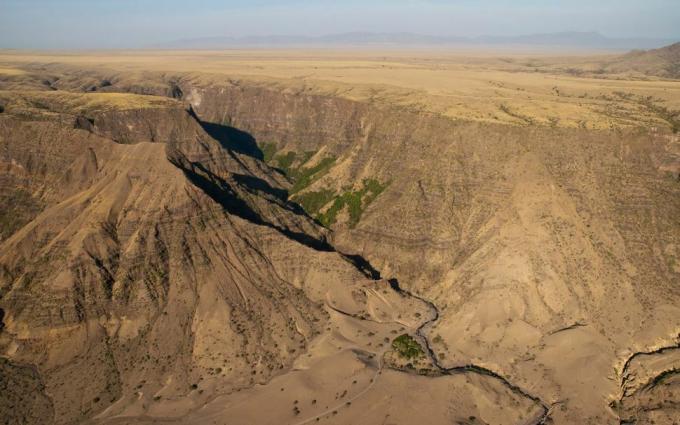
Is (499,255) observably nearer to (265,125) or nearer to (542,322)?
(542,322)

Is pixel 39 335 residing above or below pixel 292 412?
above

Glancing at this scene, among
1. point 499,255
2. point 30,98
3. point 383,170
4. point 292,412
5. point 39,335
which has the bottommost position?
point 292,412

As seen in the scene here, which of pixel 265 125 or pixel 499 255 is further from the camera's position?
pixel 265 125

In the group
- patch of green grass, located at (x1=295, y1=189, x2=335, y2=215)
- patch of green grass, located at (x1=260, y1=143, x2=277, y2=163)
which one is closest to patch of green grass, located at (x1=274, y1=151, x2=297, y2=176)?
patch of green grass, located at (x1=260, y1=143, x2=277, y2=163)

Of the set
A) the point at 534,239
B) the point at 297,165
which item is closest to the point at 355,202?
the point at 534,239

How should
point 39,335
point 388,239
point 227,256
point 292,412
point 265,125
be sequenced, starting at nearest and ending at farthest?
point 292,412 → point 39,335 → point 227,256 → point 388,239 → point 265,125

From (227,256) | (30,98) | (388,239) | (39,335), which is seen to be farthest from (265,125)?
(39,335)

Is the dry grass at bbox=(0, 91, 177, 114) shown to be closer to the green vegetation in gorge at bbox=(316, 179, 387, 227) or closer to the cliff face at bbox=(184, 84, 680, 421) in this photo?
the green vegetation in gorge at bbox=(316, 179, 387, 227)

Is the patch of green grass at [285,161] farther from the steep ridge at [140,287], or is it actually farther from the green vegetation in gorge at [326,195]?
the steep ridge at [140,287]
